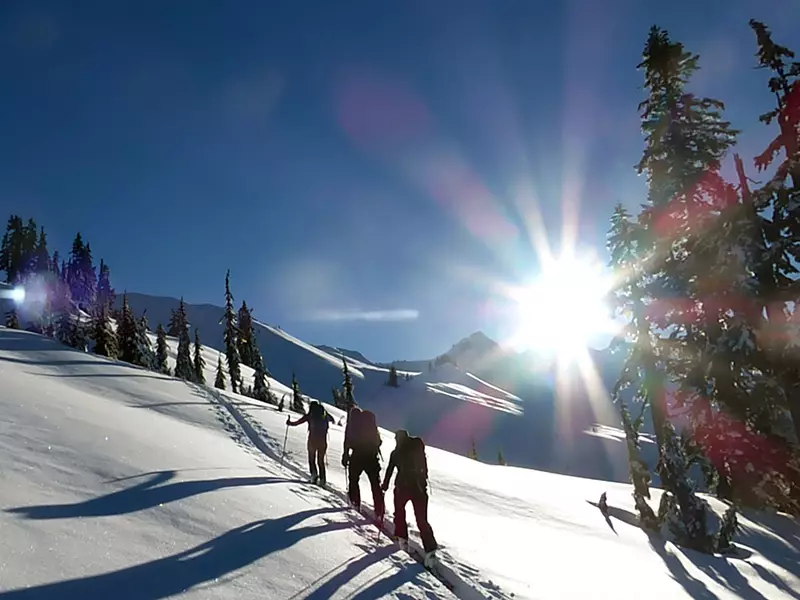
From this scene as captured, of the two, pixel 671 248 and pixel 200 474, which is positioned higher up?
pixel 671 248

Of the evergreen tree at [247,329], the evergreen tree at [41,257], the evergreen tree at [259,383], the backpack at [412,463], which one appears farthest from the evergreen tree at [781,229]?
the evergreen tree at [41,257]

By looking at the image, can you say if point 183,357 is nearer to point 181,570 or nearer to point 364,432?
point 364,432

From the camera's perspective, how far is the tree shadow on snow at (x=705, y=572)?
12.7m

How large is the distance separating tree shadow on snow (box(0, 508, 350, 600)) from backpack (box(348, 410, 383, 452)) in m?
3.22

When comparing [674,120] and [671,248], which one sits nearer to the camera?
[671,248]

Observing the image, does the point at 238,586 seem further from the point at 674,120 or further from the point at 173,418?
the point at 674,120

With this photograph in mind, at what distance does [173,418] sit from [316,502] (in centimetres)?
1010

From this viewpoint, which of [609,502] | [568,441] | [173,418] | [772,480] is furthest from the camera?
[568,441]

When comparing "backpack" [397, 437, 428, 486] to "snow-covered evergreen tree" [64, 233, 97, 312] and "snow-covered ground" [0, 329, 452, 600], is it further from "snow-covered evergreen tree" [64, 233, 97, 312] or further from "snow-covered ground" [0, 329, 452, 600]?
"snow-covered evergreen tree" [64, 233, 97, 312]

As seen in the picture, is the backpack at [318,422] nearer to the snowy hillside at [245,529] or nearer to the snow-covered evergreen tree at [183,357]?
the snowy hillside at [245,529]

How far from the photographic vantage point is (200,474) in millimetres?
10727

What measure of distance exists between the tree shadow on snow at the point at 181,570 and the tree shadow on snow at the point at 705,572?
9886mm

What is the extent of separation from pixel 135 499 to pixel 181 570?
8.25 ft

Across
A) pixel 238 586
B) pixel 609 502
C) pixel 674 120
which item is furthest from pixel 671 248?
pixel 238 586
